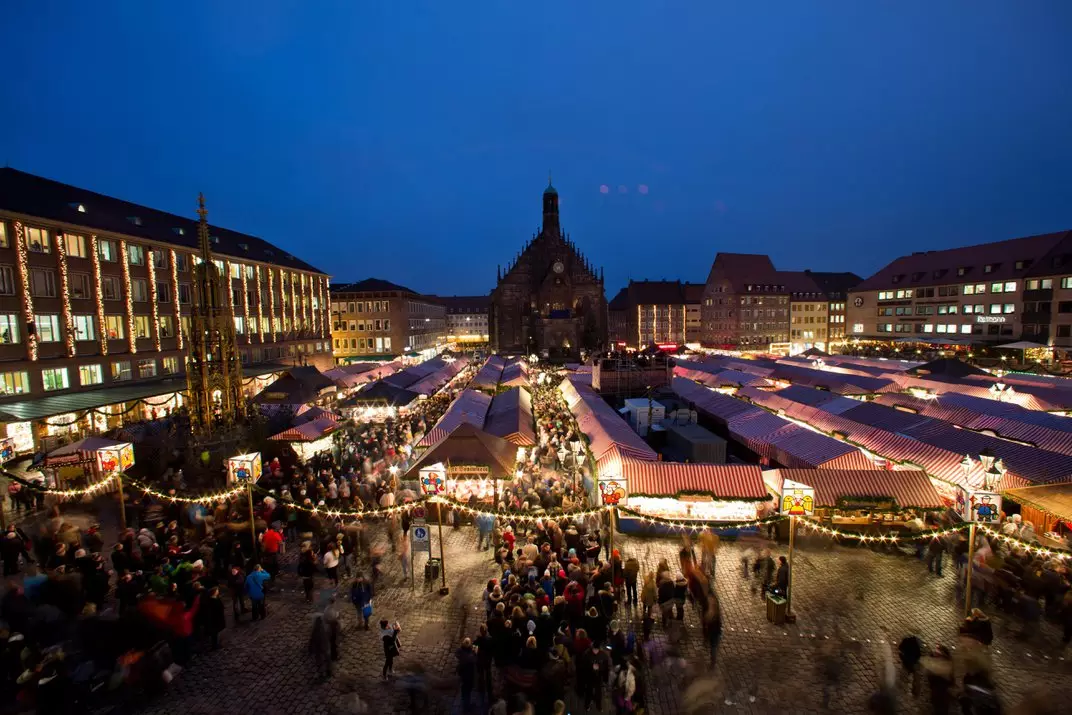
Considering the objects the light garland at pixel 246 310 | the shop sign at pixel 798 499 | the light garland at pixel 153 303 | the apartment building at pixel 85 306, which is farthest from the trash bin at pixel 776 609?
the light garland at pixel 246 310

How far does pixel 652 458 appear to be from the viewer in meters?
15.8

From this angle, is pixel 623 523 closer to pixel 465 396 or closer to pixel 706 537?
pixel 706 537

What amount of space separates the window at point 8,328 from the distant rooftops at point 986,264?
7653 centimetres

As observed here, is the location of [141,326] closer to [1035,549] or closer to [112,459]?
[112,459]

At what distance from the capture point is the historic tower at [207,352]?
Result: 1596 cm

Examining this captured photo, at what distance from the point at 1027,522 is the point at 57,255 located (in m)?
39.3

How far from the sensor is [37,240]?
977 inches

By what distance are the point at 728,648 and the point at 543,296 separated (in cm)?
6591

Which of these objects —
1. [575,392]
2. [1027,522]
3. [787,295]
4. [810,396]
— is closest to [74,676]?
[1027,522]

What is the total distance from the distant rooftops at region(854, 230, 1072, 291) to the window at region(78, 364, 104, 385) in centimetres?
7531

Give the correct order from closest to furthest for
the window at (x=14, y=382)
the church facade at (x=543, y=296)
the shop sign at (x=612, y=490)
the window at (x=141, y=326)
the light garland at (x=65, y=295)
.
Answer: the shop sign at (x=612, y=490), the window at (x=14, y=382), the light garland at (x=65, y=295), the window at (x=141, y=326), the church facade at (x=543, y=296)

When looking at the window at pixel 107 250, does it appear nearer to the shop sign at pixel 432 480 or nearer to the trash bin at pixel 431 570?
the shop sign at pixel 432 480

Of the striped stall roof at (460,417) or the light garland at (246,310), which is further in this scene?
the light garland at (246,310)

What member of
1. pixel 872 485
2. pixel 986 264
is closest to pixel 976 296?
pixel 986 264
